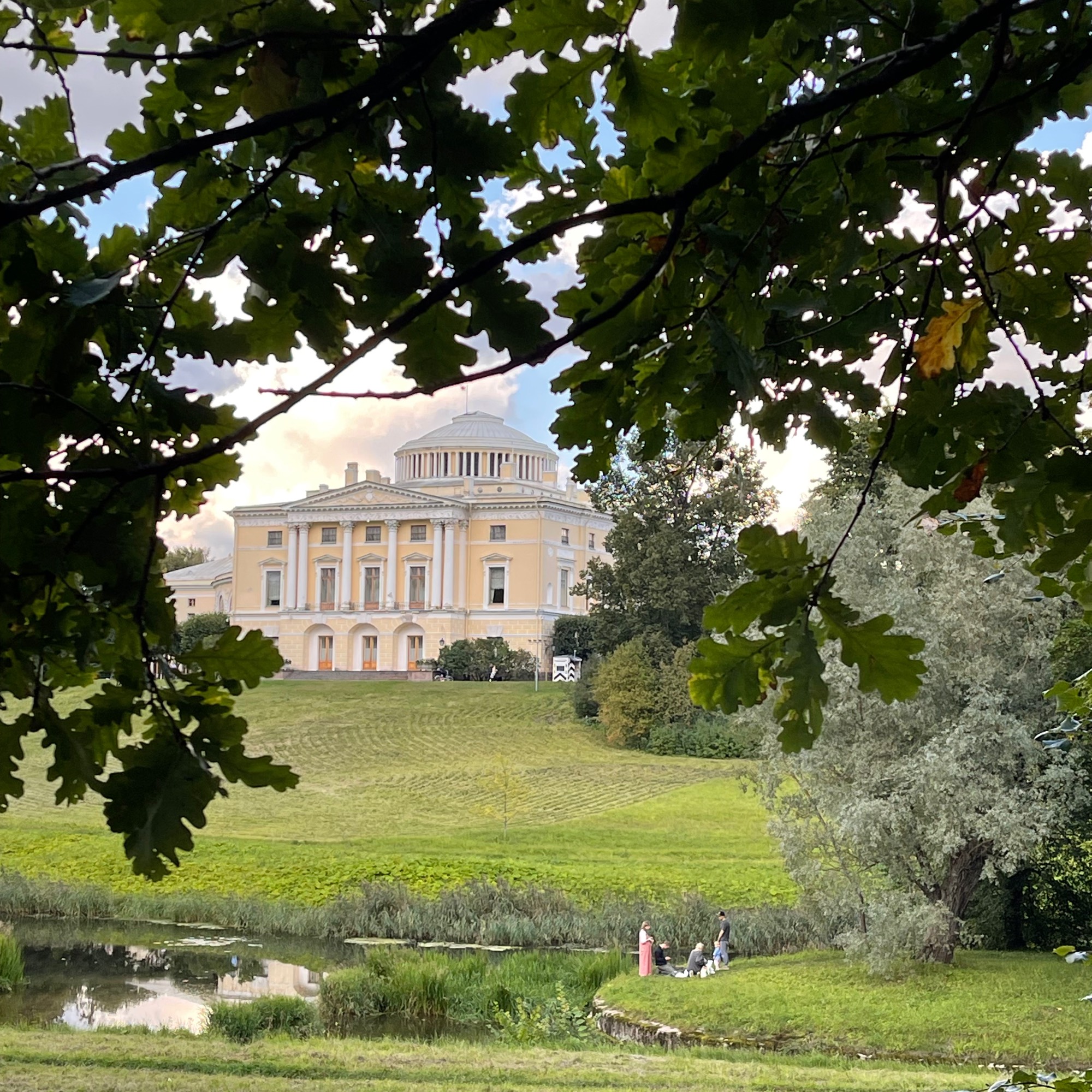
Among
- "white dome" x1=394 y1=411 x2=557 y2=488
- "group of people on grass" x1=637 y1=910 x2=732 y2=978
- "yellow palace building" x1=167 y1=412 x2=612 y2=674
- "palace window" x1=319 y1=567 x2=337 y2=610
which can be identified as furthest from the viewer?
"white dome" x1=394 y1=411 x2=557 y2=488

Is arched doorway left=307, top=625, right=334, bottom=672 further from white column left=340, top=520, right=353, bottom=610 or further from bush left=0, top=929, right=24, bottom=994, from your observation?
bush left=0, top=929, right=24, bottom=994

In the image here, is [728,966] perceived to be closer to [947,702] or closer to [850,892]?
[850,892]

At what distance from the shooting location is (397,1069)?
24.0 feet

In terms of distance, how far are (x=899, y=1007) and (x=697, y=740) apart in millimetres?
20597

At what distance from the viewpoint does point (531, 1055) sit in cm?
809

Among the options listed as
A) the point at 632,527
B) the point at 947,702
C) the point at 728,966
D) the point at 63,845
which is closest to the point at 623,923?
the point at 728,966

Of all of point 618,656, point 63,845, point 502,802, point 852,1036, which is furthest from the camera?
point 618,656

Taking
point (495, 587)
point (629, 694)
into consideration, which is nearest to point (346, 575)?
point (495, 587)

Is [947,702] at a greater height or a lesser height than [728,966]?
greater

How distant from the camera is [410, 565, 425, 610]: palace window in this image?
50438mm

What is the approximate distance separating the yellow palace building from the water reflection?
33.6m

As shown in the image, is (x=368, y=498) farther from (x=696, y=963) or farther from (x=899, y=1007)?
(x=899, y=1007)

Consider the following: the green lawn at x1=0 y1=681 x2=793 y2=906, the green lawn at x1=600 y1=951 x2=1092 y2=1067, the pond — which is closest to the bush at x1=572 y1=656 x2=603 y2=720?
the green lawn at x1=0 y1=681 x2=793 y2=906

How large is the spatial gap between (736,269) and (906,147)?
1.83 feet
